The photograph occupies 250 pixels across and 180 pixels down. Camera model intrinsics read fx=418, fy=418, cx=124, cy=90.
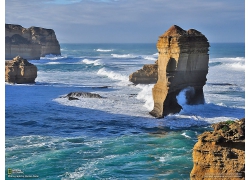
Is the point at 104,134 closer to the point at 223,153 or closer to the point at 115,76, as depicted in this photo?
the point at 223,153

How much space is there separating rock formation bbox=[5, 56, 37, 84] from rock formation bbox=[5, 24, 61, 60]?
38.6 meters

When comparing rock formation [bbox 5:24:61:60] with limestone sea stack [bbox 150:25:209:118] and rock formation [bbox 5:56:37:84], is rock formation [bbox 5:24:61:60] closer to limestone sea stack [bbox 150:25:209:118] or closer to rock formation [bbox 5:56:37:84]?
rock formation [bbox 5:56:37:84]

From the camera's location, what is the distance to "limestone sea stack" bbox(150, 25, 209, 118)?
25047 mm

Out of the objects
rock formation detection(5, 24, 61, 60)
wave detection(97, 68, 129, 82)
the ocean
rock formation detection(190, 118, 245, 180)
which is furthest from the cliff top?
rock formation detection(5, 24, 61, 60)

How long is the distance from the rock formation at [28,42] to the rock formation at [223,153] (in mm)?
71650

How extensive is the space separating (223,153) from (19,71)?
33.7 metres

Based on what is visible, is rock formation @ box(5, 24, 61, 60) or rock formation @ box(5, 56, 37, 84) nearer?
rock formation @ box(5, 56, 37, 84)

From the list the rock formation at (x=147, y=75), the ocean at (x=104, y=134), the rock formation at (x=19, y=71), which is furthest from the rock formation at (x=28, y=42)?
the ocean at (x=104, y=134)

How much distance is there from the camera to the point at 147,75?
39594 millimetres

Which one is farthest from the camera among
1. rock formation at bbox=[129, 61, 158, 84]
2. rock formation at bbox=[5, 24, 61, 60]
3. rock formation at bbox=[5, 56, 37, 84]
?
rock formation at bbox=[5, 24, 61, 60]

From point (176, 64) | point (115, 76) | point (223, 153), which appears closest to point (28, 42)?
point (115, 76)

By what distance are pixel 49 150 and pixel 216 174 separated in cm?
A: 950

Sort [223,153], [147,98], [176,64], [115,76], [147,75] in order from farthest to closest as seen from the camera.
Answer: [115,76]
[147,75]
[147,98]
[176,64]
[223,153]

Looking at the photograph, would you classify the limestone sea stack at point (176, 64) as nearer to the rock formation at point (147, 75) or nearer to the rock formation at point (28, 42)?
the rock formation at point (147, 75)
